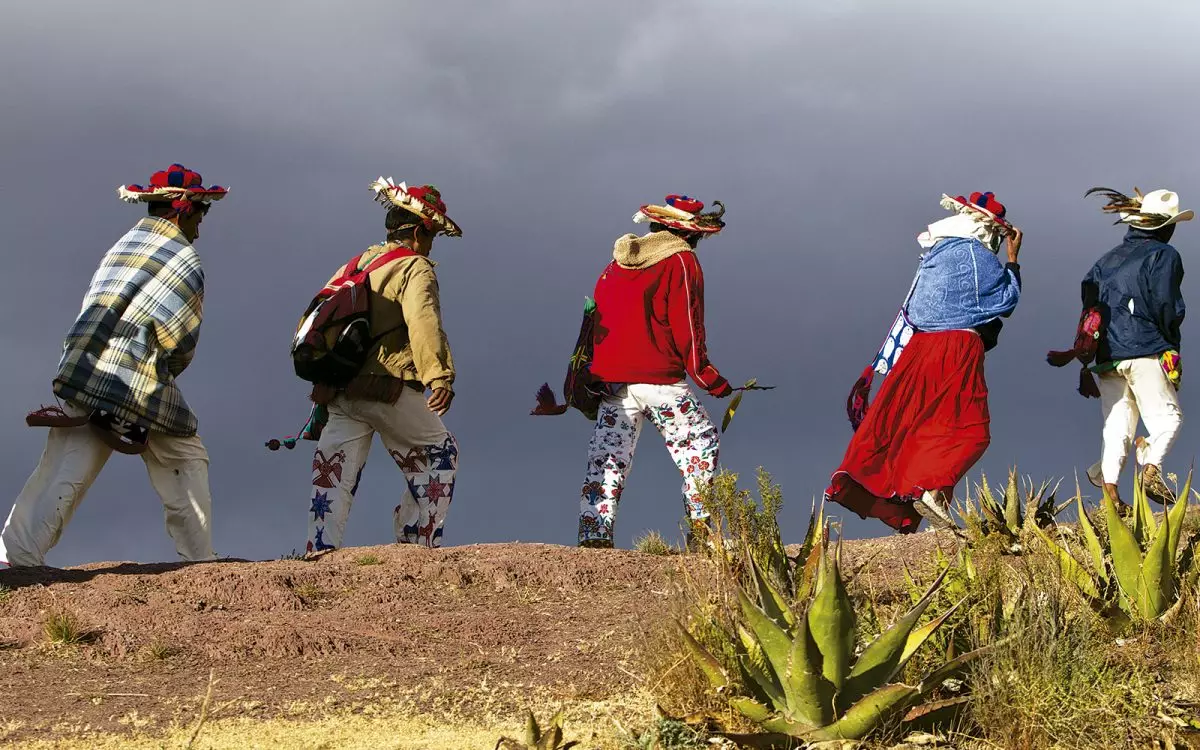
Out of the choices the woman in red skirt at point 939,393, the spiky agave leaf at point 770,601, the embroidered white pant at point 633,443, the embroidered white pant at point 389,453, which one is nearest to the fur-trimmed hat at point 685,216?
the embroidered white pant at point 633,443

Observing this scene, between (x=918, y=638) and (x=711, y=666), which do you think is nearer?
(x=918, y=638)

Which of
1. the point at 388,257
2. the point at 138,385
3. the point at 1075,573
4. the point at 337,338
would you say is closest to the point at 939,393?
the point at 1075,573

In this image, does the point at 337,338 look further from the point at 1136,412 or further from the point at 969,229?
the point at 1136,412

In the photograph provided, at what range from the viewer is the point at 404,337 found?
8.95 meters

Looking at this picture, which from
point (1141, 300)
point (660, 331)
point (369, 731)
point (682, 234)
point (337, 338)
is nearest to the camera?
point (369, 731)

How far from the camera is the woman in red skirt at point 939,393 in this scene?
9.61 meters

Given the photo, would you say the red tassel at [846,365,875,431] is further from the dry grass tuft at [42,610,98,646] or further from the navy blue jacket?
the dry grass tuft at [42,610,98,646]

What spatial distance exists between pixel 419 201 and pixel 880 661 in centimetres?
523

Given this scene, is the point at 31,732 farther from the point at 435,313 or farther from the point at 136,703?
the point at 435,313

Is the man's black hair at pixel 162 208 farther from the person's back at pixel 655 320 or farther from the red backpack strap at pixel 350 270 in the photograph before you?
the person's back at pixel 655 320

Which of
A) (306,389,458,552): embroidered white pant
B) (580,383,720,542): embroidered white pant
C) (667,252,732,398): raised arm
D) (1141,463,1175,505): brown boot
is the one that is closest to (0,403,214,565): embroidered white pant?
(306,389,458,552): embroidered white pant

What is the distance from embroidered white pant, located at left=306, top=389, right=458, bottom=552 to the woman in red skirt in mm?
2652

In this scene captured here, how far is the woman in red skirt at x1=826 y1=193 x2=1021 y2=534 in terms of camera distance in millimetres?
9609

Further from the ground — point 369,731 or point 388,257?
point 388,257
